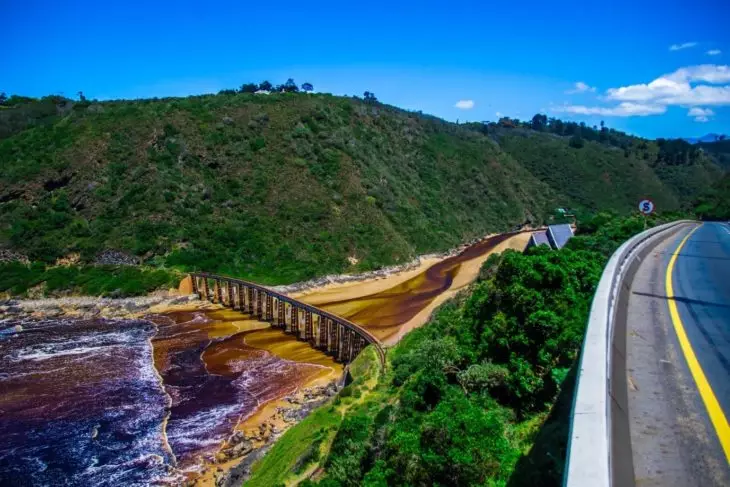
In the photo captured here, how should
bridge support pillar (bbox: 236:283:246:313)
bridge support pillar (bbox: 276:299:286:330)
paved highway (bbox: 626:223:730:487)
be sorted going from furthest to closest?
bridge support pillar (bbox: 236:283:246:313) < bridge support pillar (bbox: 276:299:286:330) < paved highway (bbox: 626:223:730:487)

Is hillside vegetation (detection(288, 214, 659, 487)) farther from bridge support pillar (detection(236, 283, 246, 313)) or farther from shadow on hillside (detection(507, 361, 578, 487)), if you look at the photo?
bridge support pillar (detection(236, 283, 246, 313))

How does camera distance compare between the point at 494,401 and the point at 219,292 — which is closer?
the point at 494,401

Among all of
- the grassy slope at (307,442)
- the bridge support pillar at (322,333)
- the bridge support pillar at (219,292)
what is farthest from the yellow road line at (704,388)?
the bridge support pillar at (219,292)

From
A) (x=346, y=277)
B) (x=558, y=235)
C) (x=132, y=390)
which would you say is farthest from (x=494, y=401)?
(x=346, y=277)

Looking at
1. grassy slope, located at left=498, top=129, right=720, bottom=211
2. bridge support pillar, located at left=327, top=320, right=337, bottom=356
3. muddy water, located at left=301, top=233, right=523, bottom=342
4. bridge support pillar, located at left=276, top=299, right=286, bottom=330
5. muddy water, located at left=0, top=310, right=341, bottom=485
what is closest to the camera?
muddy water, located at left=0, top=310, right=341, bottom=485

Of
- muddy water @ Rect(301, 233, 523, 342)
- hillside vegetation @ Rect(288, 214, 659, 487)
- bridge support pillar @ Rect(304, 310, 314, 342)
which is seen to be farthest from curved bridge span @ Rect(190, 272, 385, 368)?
hillside vegetation @ Rect(288, 214, 659, 487)

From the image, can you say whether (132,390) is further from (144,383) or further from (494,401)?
(494,401)

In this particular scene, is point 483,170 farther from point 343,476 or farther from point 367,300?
point 343,476
